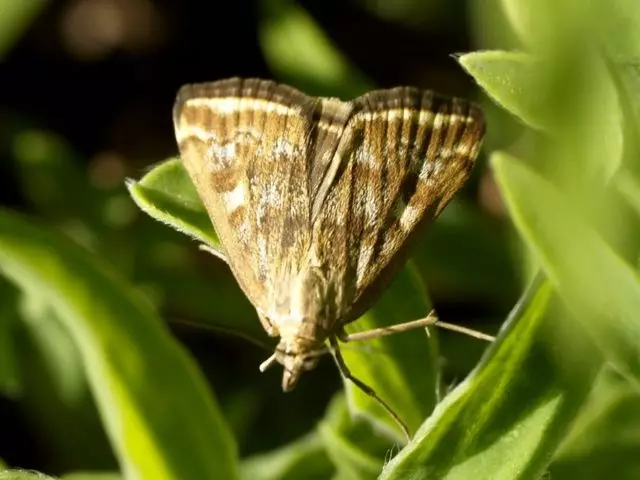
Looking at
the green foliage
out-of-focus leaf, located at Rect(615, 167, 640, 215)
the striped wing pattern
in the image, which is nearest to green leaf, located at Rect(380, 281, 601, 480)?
the green foliage

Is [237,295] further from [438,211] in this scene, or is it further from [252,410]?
[438,211]

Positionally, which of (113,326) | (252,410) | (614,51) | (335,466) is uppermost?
(614,51)

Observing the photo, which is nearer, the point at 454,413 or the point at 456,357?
the point at 454,413

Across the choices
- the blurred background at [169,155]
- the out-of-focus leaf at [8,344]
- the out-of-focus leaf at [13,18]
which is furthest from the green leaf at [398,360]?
the out-of-focus leaf at [13,18]

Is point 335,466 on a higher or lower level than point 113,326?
lower

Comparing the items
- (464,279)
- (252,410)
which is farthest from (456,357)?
(252,410)

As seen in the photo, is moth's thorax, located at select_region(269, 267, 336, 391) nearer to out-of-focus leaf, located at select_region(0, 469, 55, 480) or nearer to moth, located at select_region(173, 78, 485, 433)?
moth, located at select_region(173, 78, 485, 433)
